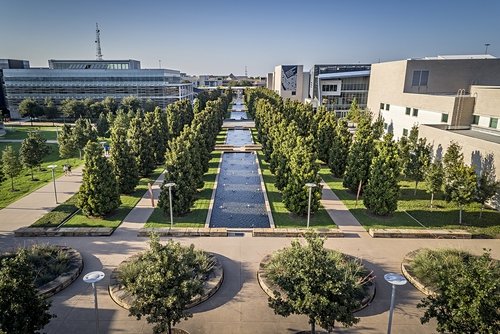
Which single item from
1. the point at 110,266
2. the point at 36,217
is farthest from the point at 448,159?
the point at 36,217

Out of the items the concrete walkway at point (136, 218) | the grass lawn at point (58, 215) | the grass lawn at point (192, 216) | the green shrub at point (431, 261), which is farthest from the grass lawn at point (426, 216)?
the grass lawn at point (58, 215)

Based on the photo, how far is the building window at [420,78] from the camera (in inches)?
1570

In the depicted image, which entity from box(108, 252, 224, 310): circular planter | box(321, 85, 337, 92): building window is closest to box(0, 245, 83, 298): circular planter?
box(108, 252, 224, 310): circular planter

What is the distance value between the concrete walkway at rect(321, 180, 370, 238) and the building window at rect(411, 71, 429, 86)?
2294cm

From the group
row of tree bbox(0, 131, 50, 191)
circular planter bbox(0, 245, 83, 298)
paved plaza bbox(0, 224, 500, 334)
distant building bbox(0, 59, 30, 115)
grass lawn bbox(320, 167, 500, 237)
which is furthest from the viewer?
distant building bbox(0, 59, 30, 115)

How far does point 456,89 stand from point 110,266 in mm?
41690

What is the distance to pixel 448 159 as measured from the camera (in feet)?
71.8

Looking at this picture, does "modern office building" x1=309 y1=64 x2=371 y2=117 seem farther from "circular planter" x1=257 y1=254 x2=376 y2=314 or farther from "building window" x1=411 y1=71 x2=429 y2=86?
"circular planter" x1=257 y1=254 x2=376 y2=314

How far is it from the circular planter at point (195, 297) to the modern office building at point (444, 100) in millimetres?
19056

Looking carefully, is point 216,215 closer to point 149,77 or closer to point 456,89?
point 456,89

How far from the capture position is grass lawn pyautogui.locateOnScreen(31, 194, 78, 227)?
64.0 feet

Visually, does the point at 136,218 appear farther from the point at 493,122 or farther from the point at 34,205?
the point at 493,122

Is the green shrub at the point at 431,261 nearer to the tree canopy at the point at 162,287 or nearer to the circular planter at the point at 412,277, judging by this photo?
the circular planter at the point at 412,277

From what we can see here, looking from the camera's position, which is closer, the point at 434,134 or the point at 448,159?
the point at 448,159
